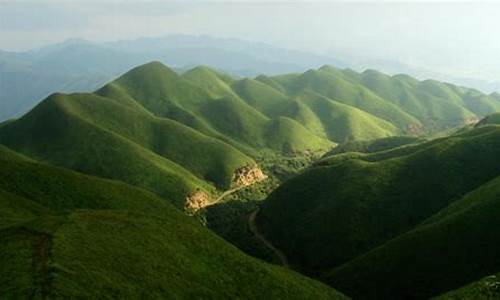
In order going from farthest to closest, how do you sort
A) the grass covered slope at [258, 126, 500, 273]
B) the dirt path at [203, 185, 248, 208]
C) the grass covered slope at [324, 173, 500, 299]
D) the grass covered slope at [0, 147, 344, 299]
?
the dirt path at [203, 185, 248, 208] < the grass covered slope at [258, 126, 500, 273] < the grass covered slope at [324, 173, 500, 299] < the grass covered slope at [0, 147, 344, 299]

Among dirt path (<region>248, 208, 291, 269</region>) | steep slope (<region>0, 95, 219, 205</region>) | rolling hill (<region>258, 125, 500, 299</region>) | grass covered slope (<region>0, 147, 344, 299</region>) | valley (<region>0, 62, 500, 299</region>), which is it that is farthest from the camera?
steep slope (<region>0, 95, 219, 205</region>)

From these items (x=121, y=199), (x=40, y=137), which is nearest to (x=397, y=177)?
(x=121, y=199)

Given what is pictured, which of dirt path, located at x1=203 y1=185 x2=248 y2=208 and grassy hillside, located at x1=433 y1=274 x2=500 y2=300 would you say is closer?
grassy hillside, located at x1=433 y1=274 x2=500 y2=300

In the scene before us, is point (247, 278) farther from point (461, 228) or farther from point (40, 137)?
point (40, 137)

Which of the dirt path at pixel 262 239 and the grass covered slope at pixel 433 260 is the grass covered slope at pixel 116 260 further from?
the dirt path at pixel 262 239

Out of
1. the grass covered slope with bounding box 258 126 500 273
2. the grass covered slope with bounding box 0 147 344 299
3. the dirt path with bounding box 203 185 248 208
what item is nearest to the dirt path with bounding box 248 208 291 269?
the grass covered slope with bounding box 258 126 500 273

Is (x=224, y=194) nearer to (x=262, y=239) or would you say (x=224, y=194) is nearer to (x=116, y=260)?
(x=262, y=239)

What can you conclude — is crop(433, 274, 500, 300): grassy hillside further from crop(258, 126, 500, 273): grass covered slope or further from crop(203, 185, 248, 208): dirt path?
crop(203, 185, 248, 208): dirt path

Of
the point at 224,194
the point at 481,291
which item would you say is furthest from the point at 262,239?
the point at 481,291

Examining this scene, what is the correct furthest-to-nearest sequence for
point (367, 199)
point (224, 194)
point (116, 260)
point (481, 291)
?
1. point (224, 194)
2. point (367, 199)
3. point (481, 291)
4. point (116, 260)
